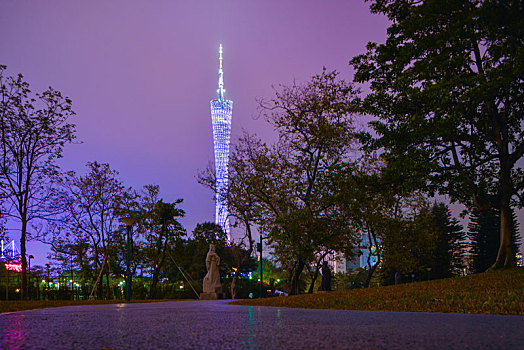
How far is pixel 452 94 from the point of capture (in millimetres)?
16422

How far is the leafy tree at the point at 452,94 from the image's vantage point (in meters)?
16.0

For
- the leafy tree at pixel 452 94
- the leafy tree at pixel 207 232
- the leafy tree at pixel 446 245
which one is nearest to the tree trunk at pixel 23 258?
the leafy tree at pixel 452 94

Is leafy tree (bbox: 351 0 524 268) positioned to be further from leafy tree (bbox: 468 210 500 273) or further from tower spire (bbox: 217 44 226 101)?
tower spire (bbox: 217 44 226 101)

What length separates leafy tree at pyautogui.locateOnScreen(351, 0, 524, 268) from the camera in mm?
16016

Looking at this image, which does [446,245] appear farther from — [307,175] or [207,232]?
[307,175]

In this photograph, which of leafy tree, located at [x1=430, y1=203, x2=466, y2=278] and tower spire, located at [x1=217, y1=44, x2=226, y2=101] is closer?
leafy tree, located at [x1=430, y1=203, x2=466, y2=278]

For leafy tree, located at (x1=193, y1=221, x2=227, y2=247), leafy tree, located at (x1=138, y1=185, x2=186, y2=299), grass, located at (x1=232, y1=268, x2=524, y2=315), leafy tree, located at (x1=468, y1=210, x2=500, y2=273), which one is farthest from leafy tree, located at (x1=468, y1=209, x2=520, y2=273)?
grass, located at (x1=232, y1=268, x2=524, y2=315)

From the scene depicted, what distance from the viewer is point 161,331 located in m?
4.12

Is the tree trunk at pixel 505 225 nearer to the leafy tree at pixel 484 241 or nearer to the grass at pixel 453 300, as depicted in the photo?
the grass at pixel 453 300

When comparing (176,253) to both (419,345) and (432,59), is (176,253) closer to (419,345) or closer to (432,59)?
(432,59)

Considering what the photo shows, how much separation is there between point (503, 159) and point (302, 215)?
27.2 ft

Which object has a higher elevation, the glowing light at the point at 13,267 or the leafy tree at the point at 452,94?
the leafy tree at the point at 452,94

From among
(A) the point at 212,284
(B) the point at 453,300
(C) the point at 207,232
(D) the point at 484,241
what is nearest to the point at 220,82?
(C) the point at 207,232

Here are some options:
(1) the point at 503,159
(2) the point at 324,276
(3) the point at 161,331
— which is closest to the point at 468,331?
(3) the point at 161,331
